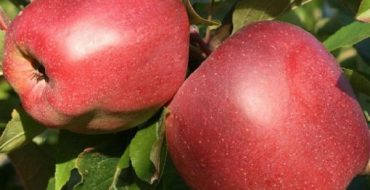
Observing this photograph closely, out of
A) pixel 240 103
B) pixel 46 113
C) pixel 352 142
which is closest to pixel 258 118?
pixel 240 103

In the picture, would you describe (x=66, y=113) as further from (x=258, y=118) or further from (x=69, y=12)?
(x=258, y=118)

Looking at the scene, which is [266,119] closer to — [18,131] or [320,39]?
[18,131]

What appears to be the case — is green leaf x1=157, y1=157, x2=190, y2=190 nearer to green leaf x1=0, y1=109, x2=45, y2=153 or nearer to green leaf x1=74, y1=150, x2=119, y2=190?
green leaf x1=74, y1=150, x2=119, y2=190

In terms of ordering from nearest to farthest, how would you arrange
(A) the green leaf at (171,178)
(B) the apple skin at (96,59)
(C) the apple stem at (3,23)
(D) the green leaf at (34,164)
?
(B) the apple skin at (96,59)
(C) the apple stem at (3,23)
(A) the green leaf at (171,178)
(D) the green leaf at (34,164)

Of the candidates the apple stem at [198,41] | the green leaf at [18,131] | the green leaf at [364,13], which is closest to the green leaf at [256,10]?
the apple stem at [198,41]

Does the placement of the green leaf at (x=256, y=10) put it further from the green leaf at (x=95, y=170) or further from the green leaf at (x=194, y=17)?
the green leaf at (x=95, y=170)

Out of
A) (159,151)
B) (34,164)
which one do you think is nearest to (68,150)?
(159,151)
